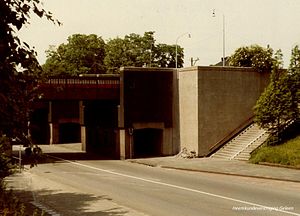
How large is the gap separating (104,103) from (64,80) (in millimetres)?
6424

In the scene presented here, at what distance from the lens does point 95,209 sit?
17875 millimetres

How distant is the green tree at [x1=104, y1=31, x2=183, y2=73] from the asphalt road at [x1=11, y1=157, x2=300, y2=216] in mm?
68332

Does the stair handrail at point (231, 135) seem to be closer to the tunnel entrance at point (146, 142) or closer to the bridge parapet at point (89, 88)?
the tunnel entrance at point (146, 142)

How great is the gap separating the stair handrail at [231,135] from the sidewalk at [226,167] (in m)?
2.48

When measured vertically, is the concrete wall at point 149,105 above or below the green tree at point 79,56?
below

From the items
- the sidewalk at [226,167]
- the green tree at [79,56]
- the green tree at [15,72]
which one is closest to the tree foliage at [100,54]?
the green tree at [79,56]

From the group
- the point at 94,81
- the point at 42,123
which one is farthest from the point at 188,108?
the point at 42,123

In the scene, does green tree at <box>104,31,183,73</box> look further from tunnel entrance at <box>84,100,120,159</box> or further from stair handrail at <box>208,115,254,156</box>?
stair handrail at <box>208,115,254,156</box>

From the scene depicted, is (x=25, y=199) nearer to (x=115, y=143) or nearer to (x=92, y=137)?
(x=115, y=143)

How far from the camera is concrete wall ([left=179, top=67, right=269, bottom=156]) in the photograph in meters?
39.2

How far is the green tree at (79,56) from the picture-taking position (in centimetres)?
10050

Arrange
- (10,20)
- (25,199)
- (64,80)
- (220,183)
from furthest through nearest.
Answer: (64,80) → (220,183) → (25,199) → (10,20)

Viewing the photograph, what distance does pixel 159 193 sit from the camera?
21.9 metres

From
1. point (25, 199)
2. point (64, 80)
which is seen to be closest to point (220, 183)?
point (25, 199)
